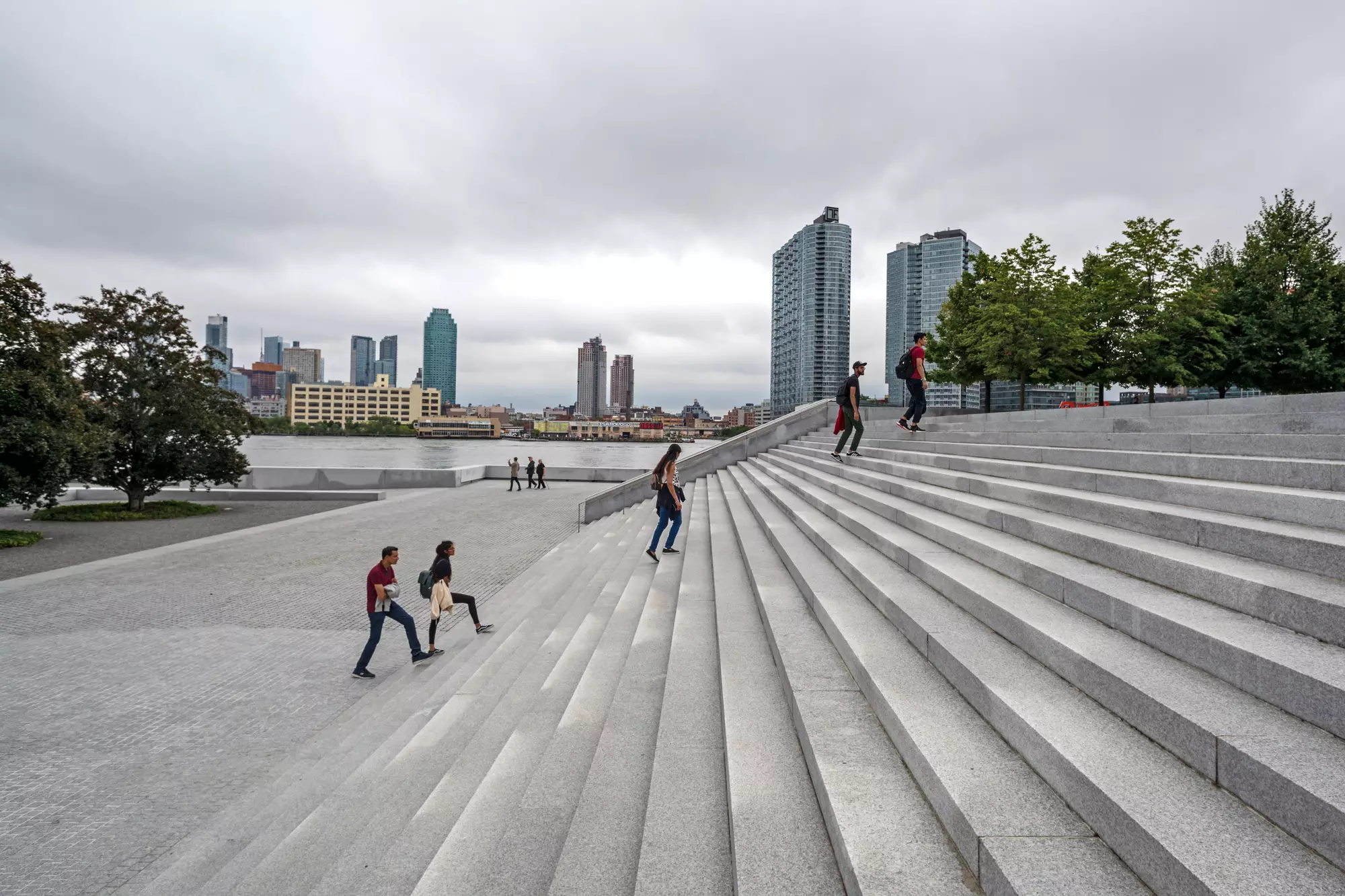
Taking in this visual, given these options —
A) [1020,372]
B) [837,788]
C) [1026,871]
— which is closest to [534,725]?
[837,788]

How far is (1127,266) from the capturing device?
21.8 m

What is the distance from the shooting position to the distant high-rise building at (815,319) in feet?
176

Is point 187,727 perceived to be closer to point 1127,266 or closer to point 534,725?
point 534,725

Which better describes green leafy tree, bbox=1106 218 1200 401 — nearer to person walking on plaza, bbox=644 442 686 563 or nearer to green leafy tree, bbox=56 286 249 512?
person walking on plaza, bbox=644 442 686 563

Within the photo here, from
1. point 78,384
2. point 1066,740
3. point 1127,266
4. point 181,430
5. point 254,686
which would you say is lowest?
point 254,686

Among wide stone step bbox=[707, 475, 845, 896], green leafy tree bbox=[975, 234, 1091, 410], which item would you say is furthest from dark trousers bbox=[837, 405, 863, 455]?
green leafy tree bbox=[975, 234, 1091, 410]

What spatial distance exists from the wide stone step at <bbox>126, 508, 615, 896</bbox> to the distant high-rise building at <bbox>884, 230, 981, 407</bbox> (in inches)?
2285

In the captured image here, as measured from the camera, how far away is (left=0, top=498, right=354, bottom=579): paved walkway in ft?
41.1

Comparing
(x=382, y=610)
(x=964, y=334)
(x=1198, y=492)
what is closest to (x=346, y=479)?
(x=382, y=610)

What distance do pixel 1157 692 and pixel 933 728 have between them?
847 mm

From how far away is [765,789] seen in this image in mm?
2637

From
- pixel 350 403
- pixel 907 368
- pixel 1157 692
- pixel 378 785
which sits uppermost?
pixel 350 403

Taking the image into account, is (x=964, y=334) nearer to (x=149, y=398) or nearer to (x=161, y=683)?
(x=161, y=683)

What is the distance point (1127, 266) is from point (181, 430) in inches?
1357
